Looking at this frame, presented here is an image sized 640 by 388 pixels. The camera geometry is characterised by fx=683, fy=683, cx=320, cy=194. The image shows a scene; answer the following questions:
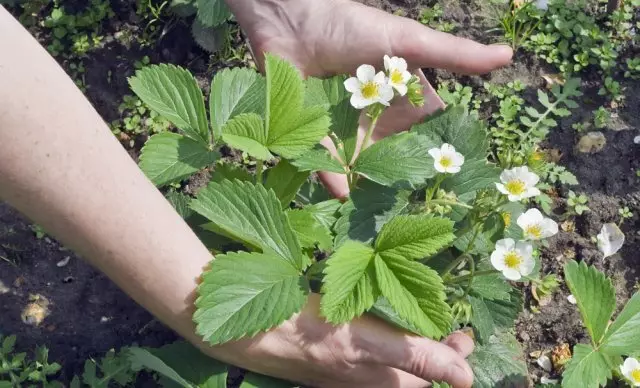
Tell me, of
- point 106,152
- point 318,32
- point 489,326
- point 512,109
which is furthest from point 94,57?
point 489,326

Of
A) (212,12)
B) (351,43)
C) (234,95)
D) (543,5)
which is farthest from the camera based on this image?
(543,5)

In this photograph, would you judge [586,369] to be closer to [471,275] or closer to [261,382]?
[471,275]

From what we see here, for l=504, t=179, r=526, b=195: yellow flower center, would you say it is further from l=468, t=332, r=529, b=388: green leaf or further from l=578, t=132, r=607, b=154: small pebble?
l=578, t=132, r=607, b=154: small pebble

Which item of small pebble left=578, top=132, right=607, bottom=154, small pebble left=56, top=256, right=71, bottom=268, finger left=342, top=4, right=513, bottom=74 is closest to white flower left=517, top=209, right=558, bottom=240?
finger left=342, top=4, right=513, bottom=74

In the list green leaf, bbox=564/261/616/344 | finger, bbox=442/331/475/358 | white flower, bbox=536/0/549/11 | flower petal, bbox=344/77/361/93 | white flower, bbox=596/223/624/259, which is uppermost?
flower petal, bbox=344/77/361/93

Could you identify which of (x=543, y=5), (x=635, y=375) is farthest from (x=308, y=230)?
(x=543, y=5)
